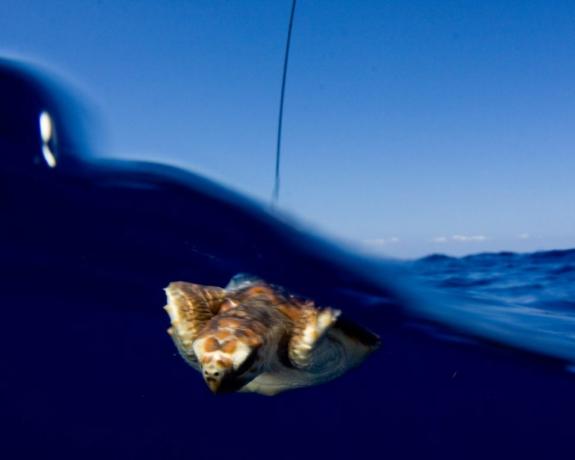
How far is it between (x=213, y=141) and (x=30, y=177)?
16.3 feet

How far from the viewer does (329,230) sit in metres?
7.66

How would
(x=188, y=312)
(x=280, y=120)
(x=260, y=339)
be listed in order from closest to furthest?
(x=260, y=339) < (x=188, y=312) < (x=280, y=120)

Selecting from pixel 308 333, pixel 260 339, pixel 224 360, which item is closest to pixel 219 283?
pixel 308 333

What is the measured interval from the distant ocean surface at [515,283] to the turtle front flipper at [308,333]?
425cm

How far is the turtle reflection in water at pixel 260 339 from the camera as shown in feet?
13.2

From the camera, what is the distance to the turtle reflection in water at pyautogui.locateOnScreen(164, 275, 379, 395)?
4.02 meters

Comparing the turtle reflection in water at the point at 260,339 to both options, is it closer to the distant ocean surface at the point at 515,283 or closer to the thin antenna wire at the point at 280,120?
the thin antenna wire at the point at 280,120

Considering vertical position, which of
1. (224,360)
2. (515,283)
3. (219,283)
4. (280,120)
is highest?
(280,120)

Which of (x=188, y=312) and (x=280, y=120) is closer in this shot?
(x=188, y=312)

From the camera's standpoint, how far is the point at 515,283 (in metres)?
9.15

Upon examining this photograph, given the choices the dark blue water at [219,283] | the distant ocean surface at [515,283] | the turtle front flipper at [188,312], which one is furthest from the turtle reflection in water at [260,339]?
the distant ocean surface at [515,283]

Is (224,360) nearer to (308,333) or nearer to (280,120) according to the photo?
(308,333)

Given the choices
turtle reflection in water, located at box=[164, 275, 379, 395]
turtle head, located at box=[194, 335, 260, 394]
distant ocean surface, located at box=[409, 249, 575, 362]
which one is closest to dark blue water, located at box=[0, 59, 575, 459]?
distant ocean surface, located at box=[409, 249, 575, 362]

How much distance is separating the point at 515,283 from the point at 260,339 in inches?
271
